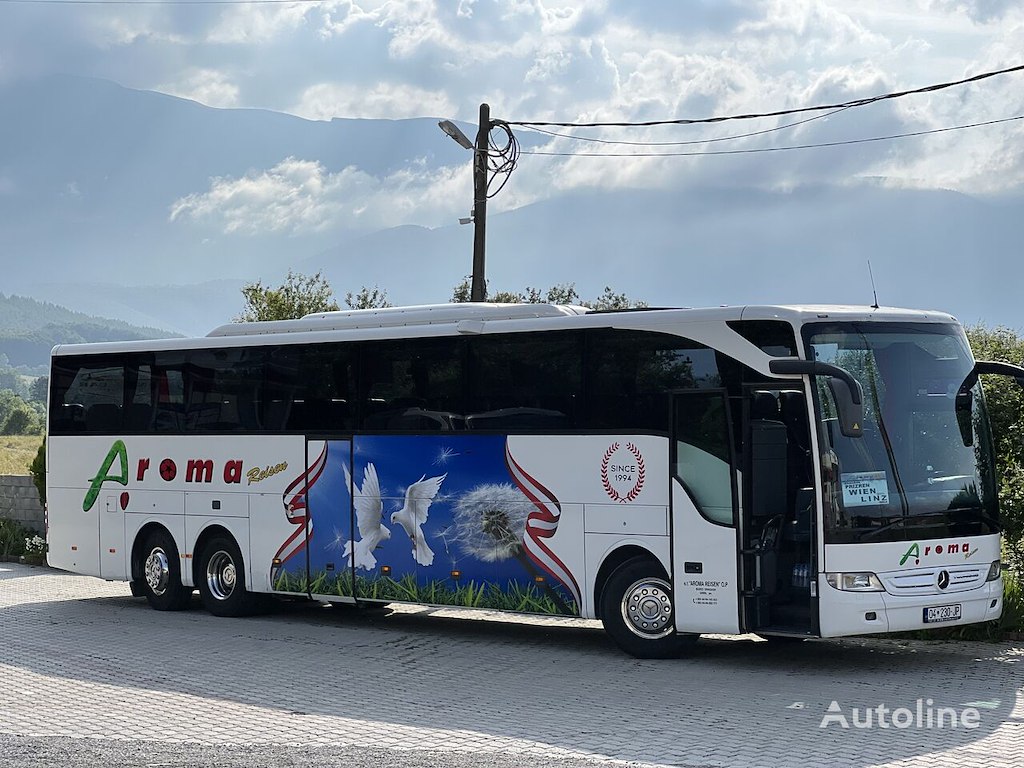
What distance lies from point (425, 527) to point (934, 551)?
5386 mm

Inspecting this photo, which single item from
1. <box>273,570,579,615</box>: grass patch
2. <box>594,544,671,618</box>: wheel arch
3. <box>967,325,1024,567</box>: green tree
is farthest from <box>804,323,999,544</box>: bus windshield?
<box>273,570,579,615</box>: grass patch

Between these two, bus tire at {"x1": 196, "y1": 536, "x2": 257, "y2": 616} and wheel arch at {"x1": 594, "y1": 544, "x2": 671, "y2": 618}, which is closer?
wheel arch at {"x1": 594, "y1": 544, "x2": 671, "y2": 618}

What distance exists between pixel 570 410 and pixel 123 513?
7726 millimetres

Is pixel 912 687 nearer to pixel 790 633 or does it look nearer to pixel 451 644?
pixel 790 633

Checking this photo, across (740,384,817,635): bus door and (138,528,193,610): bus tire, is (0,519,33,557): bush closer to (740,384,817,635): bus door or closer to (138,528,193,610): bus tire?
(138,528,193,610): bus tire

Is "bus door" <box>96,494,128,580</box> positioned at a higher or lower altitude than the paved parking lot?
higher

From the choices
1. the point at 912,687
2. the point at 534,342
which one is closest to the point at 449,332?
the point at 534,342

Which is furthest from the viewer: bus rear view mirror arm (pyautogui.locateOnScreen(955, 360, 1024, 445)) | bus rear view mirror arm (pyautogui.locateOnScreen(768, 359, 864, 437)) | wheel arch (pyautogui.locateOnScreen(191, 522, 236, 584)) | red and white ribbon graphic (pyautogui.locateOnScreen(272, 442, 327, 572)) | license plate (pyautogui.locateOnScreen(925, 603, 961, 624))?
wheel arch (pyautogui.locateOnScreen(191, 522, 236, 584))

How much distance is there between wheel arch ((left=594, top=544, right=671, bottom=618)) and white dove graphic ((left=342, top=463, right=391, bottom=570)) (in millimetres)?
2863

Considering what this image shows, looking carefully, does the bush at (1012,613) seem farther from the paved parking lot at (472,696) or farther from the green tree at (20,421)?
the green tree at (20,421)

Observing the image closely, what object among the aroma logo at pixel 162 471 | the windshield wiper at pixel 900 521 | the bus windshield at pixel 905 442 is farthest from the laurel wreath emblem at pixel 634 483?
the aroma logo at pixel 162 471

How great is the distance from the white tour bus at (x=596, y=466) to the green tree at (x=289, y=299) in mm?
19327

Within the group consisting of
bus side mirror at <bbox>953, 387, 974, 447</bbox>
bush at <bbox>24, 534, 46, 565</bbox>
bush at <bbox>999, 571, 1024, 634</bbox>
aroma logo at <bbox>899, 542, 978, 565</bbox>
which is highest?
bus side mirror at <bbox>953, 387, 974, 447</bbox>

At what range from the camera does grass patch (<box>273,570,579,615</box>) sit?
14180mm
